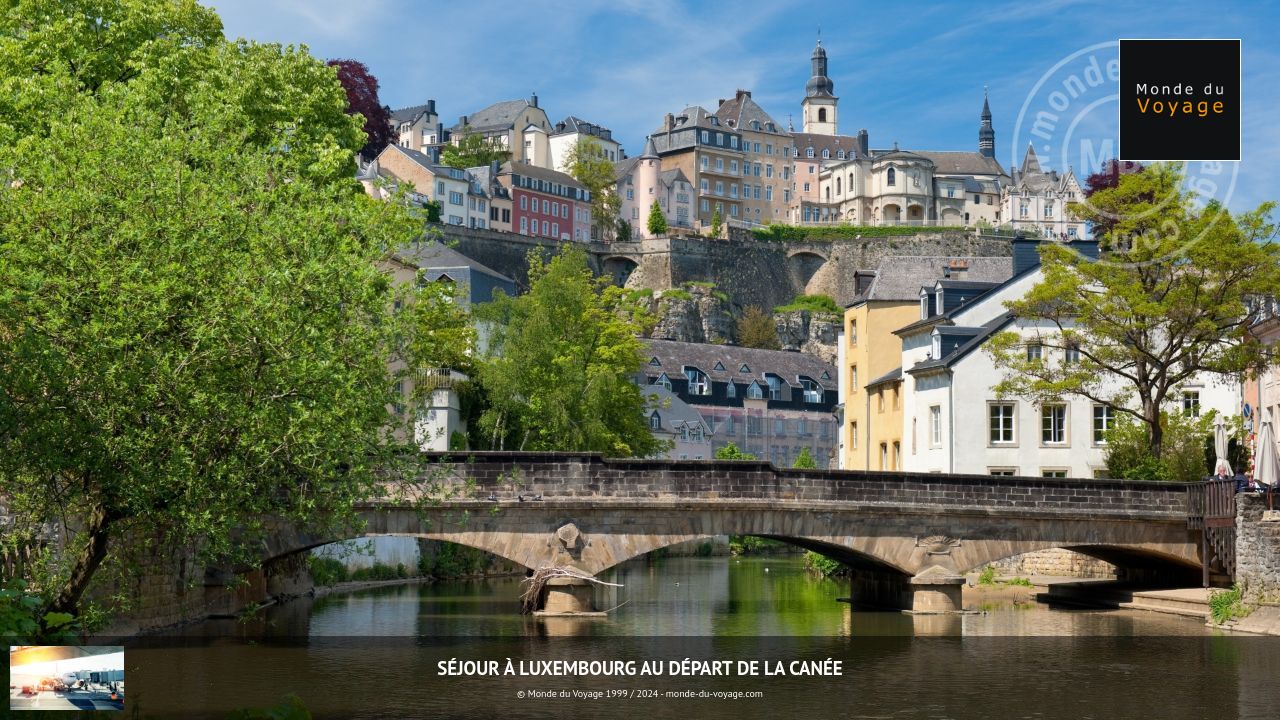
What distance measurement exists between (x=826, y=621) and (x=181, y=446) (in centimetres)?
1862

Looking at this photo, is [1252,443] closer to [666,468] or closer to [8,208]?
[666,468]

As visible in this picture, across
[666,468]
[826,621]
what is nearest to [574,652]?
[666,468]

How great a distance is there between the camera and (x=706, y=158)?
157 meters

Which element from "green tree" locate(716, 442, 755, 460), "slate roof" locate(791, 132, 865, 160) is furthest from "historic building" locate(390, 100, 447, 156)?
"green tree" locate(716, 442, 755, 460)

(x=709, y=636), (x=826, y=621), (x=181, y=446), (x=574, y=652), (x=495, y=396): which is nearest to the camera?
(x=181, y=446)

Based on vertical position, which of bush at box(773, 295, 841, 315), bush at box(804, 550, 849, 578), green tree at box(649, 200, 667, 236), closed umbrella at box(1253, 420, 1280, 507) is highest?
green tree at box(649, 200, 667, 236)

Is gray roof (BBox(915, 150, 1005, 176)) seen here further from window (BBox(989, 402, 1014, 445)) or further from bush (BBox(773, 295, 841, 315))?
window (BBox(989, 402, 1014, 445))

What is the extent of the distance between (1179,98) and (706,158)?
5007 inches

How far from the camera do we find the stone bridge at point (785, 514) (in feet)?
106

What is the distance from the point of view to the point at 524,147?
507 feet

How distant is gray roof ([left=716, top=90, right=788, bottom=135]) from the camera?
16400cm

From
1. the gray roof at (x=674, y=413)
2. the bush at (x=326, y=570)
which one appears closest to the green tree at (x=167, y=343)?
the bush at (x=326, y=570)

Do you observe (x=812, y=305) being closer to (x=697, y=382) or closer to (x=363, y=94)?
(x=697, y=382)

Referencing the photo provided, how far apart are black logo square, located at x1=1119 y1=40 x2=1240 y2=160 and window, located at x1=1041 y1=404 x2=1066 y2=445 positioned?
17967 mm
